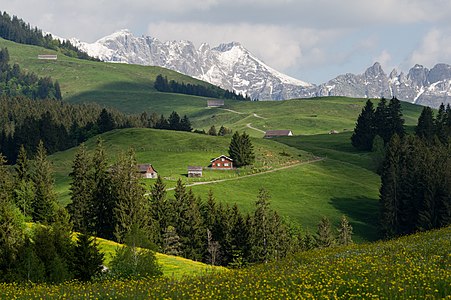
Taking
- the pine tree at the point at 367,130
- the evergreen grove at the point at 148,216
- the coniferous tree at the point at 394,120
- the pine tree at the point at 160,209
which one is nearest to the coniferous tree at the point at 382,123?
the coniferous tree at the point at 394,120

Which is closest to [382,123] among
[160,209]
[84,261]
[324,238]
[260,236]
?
[324,238]

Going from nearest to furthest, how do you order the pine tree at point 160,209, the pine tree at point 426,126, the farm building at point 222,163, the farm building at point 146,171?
the pine tree at point 160,209 → the farm building at point 146,171 → the farm building at point 222,163 → the pine tree at point 426,126

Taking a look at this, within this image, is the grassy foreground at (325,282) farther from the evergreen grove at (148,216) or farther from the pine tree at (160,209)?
the pine tree at (160,209)

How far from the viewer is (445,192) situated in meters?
111

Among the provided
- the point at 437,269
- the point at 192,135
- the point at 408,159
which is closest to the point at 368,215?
the point at 408,159

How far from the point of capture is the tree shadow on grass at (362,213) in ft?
380

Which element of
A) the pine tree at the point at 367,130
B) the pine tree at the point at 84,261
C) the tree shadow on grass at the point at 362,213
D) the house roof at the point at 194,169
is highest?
the pine tree at the point at 367,130

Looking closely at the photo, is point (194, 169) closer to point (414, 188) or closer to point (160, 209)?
point (160, 209)

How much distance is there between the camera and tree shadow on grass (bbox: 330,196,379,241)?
380ft

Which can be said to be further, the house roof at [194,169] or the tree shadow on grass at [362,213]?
the house roof at [194,169]

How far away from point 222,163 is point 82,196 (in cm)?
6612

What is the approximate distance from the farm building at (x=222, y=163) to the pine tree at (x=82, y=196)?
59435 millimetres

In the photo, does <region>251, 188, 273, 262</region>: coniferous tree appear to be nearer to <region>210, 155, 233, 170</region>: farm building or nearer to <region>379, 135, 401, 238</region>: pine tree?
<region>379, 135, 401, 238</region>: pine tree

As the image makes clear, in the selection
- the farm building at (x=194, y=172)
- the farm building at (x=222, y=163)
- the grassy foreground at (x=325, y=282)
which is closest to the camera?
the grassy foreground at (x=325, y=282)
